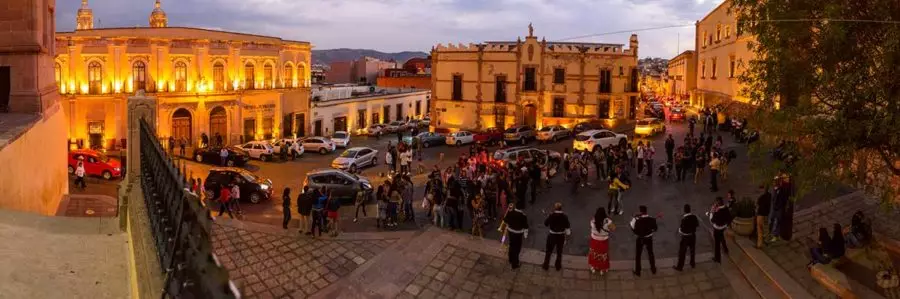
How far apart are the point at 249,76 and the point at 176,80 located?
515 centimetres

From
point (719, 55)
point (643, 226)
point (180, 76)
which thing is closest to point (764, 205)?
point (643, 226)

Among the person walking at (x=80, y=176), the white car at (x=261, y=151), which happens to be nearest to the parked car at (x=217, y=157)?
the white car at (x=261, y=151)

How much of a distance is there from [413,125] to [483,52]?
412 inches

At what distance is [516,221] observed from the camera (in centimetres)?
1265

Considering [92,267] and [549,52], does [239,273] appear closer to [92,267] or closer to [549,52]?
[92,267]

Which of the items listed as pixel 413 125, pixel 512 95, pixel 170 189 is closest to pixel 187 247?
pixel 170 189

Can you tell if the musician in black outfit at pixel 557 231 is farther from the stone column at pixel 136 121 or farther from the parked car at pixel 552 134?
the parked car at pixel 552 134

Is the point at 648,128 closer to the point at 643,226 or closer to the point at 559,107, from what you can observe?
the point at 559,107

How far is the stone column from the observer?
35.3 feet

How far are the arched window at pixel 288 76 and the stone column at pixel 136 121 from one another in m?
35.3

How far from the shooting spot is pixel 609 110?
45125 millimetres

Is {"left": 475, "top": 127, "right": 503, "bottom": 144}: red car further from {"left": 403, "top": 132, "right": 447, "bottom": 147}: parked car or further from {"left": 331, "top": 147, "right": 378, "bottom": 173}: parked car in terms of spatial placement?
{"left": 331, "top": 147, "right": 378, "bottom": 173}: parked car

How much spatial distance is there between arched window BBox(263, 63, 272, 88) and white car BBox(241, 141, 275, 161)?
9.66m

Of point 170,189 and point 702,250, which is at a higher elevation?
point 170,189
